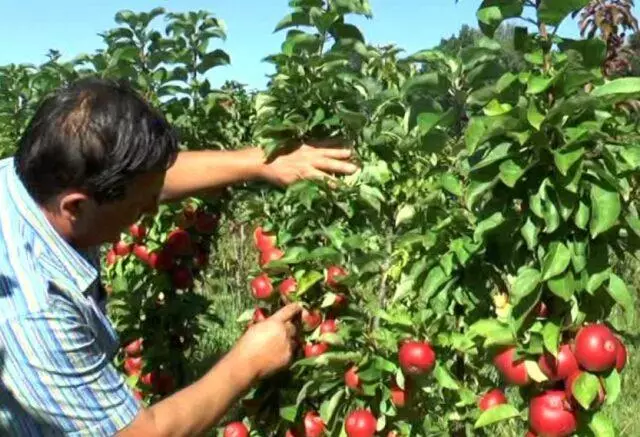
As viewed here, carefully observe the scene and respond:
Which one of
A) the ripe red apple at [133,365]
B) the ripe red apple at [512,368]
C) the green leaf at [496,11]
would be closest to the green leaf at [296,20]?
the green leaf at [496,11]

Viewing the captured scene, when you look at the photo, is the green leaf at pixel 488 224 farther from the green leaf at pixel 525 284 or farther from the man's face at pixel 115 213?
the man's face at pixel 115 213

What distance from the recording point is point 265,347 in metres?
2.26

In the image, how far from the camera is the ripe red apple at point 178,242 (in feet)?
12.5

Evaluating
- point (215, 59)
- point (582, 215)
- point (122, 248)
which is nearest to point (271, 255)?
point (582, 215)

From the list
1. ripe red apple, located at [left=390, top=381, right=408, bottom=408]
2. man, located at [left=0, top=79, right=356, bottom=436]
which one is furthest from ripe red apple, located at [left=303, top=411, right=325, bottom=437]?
man, located at [left=0, top=79, right=356, bottom=436]

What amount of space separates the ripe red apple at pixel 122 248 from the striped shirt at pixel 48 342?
1.93 m

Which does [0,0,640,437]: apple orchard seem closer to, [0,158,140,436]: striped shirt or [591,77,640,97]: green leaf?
[591,77,640,97]: green leaf

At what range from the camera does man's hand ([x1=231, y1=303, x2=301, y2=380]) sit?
2213 millimetres

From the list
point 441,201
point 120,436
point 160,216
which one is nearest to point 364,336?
point 441,201

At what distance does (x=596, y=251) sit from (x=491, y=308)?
0.38m

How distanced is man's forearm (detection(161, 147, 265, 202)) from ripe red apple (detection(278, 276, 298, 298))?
0.99ft

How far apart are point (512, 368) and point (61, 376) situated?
0.85m

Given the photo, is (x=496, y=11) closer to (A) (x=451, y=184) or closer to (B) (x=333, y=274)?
(A) (x=451, y=184)

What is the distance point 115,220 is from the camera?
2000 mm
